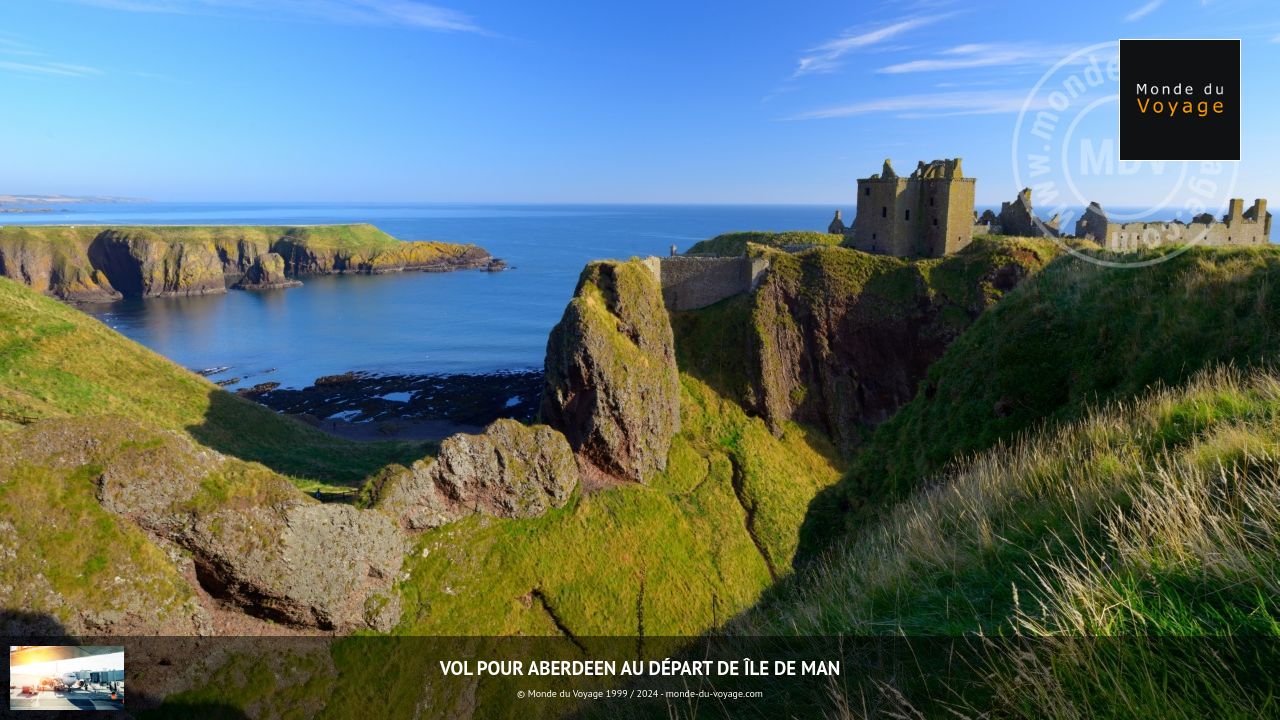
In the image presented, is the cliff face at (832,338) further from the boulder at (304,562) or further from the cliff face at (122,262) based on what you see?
the cliff face at (122,262)

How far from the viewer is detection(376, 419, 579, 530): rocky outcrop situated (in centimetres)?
2169

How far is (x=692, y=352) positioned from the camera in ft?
154

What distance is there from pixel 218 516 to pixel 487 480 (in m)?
9.70

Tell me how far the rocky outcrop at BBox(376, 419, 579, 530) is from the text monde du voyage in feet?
73.7

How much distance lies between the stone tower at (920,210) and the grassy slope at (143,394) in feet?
129

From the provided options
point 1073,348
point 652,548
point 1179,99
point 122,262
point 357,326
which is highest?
point 122,262

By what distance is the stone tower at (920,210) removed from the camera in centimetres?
4684

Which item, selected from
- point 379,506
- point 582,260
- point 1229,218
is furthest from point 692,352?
point 582,260

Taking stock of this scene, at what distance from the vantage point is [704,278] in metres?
48.4

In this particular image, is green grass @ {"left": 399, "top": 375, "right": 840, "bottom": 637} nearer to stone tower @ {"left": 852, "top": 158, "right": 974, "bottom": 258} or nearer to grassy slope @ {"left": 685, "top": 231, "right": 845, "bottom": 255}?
stone tower @ {"left": 852, "top": 158, "right": 974, "bottom": 258}

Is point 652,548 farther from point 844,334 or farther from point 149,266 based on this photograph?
point 149,266

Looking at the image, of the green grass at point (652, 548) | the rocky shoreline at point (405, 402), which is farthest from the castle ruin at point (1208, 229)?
the rocky shoreline at point (405, 402)

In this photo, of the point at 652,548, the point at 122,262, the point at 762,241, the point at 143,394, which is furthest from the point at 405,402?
the point at 122,262

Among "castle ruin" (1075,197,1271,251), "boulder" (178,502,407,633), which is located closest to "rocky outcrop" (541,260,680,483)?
"boulder" (178,502,407,633)
